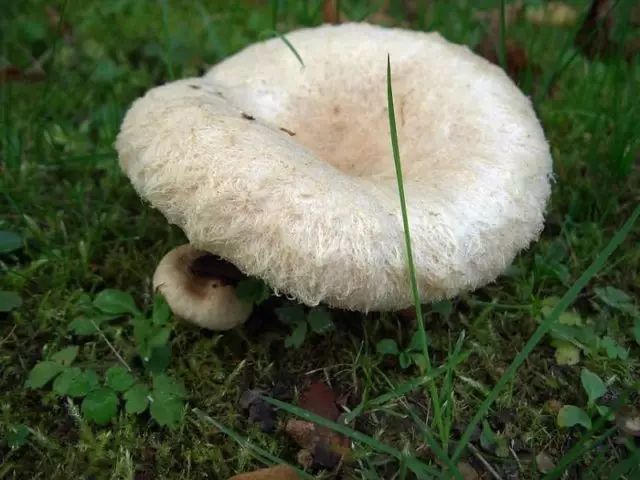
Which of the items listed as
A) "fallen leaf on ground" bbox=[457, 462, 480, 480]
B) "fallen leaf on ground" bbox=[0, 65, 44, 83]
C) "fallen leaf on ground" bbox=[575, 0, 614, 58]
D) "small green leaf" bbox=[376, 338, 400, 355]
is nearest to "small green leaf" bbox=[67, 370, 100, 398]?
"small green leaf" bbox=[376, 338, 400, 355]

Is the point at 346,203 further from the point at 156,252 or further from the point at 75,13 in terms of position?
the point at 75,13

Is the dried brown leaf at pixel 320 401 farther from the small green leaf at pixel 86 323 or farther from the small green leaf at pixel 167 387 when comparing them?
the small green leaf at pixel 86 323

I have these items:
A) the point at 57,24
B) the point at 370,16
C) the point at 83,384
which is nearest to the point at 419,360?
the point at 83,384

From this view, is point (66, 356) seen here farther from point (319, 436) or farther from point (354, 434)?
point (354, 434)

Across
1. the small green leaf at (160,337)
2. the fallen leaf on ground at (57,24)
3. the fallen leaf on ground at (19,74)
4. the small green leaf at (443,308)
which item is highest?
the fallen leaf on ground at (57,24)

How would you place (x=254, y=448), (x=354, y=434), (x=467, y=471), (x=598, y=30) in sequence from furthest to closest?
1. (x=598, y=30)
2. (x=467, y=471)
3. (x=254, y=448)
4. (x=354, y=434)

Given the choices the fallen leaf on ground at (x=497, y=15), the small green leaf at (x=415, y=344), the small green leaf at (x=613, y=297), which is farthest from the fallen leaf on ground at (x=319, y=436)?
the fallen leaf on ground at (x=497, y=15)

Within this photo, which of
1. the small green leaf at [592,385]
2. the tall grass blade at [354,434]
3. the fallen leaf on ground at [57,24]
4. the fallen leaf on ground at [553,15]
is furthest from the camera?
the fallen leaf on ground at [553,15]
